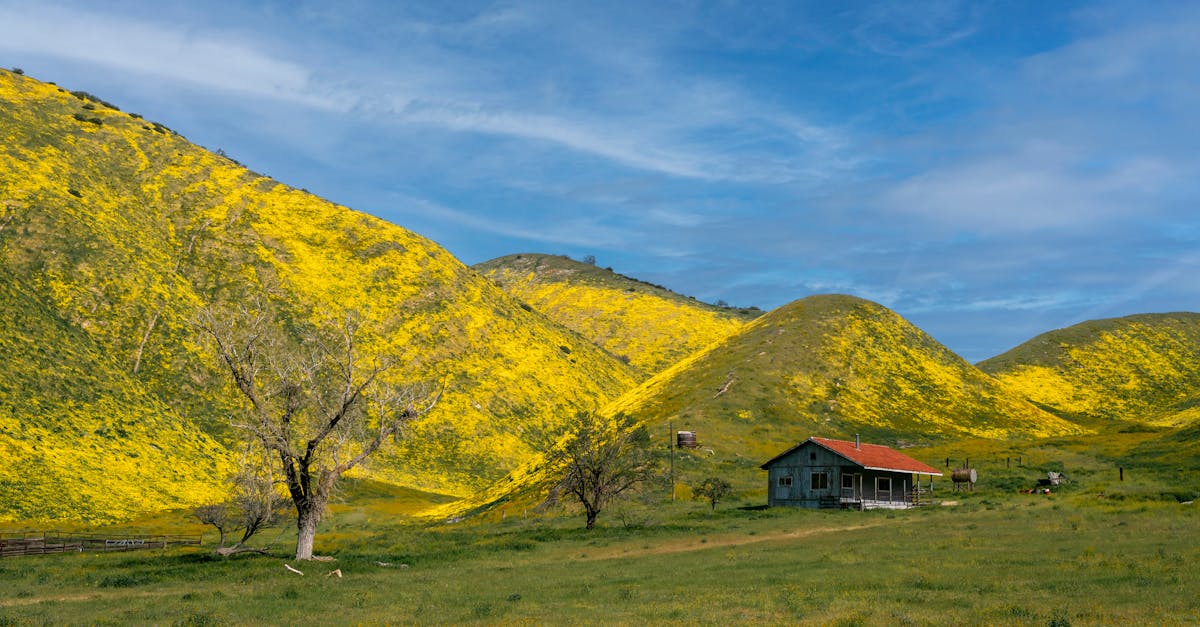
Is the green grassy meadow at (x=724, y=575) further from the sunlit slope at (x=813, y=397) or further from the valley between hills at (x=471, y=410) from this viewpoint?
the sunlit slope at (x=813, y=397)

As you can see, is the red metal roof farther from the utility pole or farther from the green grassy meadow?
the utility pole

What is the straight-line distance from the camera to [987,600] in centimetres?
2534

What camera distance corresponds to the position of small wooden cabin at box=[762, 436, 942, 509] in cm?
7869

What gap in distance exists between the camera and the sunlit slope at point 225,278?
120250mm

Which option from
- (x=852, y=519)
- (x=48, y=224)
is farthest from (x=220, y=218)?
(x=852, y=519)

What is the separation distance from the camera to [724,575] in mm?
35500

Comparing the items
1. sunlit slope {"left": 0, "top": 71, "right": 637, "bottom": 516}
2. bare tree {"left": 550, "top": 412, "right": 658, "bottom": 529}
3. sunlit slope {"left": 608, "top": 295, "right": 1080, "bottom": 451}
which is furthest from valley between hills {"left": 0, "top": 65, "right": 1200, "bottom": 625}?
bare tree {"left": 550, "top": 412, "right": 658, "bottom": 529}

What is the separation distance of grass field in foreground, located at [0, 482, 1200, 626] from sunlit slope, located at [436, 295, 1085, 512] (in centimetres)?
3954

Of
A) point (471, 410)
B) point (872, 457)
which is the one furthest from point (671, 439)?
point (471, 410)

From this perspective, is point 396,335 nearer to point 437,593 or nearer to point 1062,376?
point 437,593

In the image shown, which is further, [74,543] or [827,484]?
[827,484]

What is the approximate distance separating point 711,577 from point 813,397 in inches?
3997

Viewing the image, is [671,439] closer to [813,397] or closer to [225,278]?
[813,397]

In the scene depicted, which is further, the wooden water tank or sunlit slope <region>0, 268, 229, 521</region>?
sunlit slope <region>0, 268, 229, 521</region>
